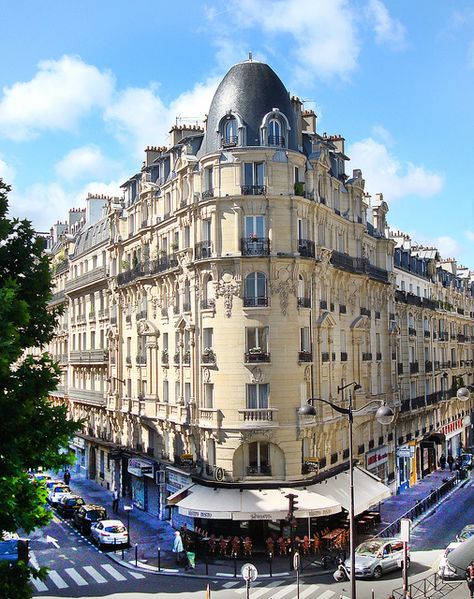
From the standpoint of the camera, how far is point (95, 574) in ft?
95.1

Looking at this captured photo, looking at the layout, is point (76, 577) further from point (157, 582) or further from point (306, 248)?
point (306, 248)

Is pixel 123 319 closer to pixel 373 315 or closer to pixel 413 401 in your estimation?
pixel 373 315

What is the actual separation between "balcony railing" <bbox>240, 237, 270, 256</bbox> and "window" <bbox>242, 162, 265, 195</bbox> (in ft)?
7.02

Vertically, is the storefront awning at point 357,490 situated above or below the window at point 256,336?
below

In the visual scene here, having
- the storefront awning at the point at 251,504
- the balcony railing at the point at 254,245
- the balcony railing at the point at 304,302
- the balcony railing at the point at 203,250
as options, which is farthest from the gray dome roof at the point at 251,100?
the storefront awning at the point at 251,504

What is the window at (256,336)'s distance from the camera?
32.4 metres

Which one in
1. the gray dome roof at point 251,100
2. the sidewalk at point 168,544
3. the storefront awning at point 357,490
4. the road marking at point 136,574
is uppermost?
the gray dome roof at point 251,100

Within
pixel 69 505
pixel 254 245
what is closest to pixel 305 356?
pixel 254 245

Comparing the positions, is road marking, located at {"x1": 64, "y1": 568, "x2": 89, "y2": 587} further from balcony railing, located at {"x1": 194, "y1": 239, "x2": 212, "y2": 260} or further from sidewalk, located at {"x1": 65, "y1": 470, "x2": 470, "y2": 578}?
balcony railing, located at {"x1": 194, "y1": 239, "x2": 212, "y2": 260}

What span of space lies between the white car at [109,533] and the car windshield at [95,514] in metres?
2.41

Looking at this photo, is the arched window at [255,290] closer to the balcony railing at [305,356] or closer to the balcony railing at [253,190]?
the balcony railing at [305,356]

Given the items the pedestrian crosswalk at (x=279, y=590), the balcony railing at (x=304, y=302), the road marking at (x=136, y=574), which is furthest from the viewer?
the balcony railing at (x=304, y=302)

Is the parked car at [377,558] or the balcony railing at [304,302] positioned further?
the balcony railing at [304,302]

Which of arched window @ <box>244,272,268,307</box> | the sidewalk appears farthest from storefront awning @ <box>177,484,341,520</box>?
arched window @ <box>244,272,268,307</box>
